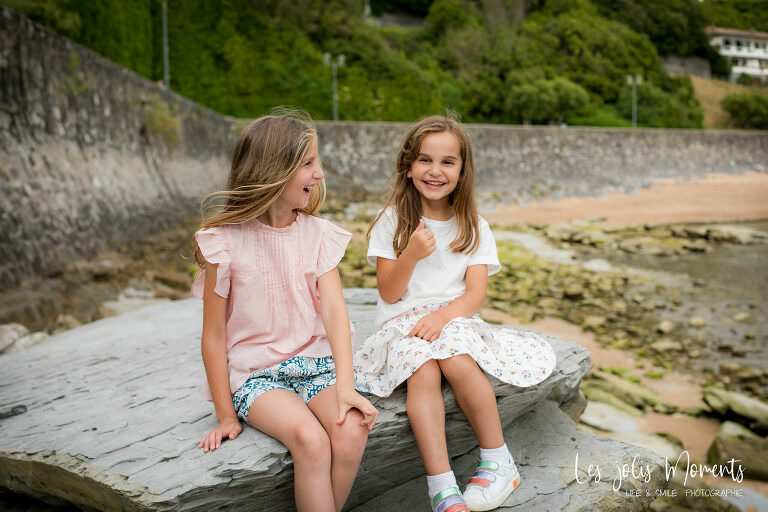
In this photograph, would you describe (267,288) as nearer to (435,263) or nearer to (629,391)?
(435,263)

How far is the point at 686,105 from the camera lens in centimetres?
3275

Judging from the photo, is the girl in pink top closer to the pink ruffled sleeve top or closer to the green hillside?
the pink ruffled sleeve top

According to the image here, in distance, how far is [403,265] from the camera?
2.19 meters

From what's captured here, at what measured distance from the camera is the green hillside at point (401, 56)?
21141mm

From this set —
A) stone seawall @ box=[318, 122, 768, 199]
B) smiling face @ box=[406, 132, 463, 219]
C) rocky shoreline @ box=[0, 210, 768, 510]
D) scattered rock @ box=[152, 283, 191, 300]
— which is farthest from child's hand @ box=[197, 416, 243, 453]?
stone seawall @ box=[318, 122, 768, 199]

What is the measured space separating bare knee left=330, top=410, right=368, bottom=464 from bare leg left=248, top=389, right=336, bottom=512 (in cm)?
2

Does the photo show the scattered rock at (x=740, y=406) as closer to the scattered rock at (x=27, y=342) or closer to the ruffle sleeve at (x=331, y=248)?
the ruffle sleeve at (x=331, y=248)

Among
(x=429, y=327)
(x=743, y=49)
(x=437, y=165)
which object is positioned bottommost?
(x=429, y=327)

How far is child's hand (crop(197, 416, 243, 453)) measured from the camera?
174cm

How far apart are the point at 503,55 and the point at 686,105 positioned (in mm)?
12422

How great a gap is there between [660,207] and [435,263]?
630 inches

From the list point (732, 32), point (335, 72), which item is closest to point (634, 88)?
point (335, 72)

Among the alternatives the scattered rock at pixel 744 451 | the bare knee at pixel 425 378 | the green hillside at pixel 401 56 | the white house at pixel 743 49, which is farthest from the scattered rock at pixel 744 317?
the white house at pixel 743 49

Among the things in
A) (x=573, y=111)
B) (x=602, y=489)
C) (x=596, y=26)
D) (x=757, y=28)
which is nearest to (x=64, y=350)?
(x=602, y=489)
